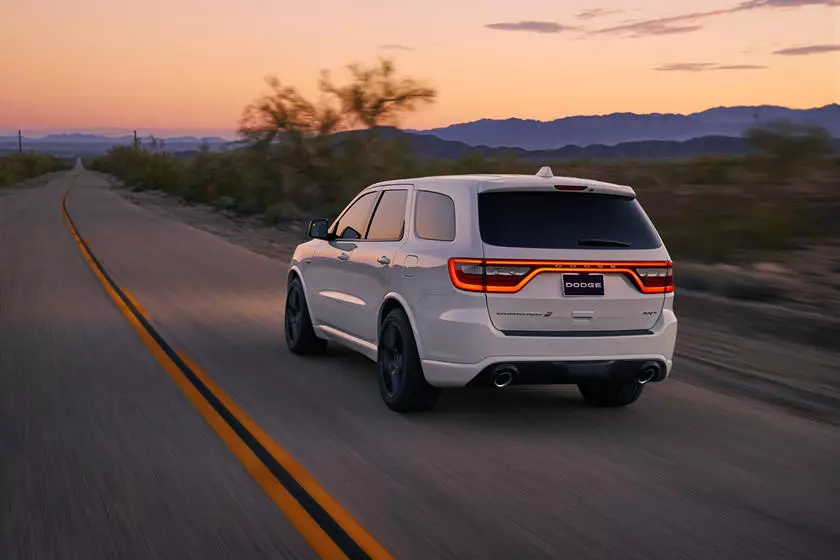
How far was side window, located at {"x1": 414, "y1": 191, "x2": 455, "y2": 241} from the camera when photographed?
8.05 meters

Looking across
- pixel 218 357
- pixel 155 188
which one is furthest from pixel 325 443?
pixel 155 188

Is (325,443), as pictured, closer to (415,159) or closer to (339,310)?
(339,310)

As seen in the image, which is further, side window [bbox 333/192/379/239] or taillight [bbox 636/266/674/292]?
side window [bbox 333/192/379/239]

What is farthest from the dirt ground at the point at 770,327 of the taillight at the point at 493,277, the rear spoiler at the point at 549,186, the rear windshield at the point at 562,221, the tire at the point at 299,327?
the tire at the point at 299,327

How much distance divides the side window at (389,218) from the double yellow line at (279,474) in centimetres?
184

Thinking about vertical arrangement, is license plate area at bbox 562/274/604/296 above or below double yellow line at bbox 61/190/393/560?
above

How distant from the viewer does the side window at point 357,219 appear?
988 cm

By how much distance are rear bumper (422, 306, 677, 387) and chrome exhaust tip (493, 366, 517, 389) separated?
4cm

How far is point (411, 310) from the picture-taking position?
819cm

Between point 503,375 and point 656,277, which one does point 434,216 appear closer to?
point 503,375

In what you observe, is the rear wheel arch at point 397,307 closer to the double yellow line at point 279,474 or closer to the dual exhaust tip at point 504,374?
the dual exhaust tip at point 504,374

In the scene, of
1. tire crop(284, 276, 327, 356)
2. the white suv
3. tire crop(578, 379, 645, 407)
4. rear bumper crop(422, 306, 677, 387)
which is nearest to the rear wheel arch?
the white suv

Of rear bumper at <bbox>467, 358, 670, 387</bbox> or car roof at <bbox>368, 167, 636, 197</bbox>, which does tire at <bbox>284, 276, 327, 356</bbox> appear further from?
rear bumper at <bbox>467, 358, 670, 387</bbox>

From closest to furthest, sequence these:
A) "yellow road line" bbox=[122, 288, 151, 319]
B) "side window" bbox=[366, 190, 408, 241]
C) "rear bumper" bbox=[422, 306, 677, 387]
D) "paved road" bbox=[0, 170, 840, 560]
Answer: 1. "paved road" bbox=[0, 170, 840, 560]
2. "rear bumper" bbox=[422, 306, 677, 387]
3. "side window" bbox=[366, 190, 408, 241]
4. "yellow road line" bbox=[122, 288, 151, 319]
